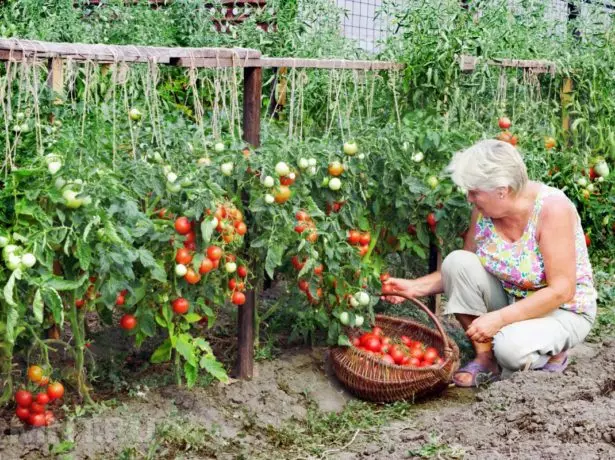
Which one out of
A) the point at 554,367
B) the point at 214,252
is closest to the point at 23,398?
the point at 214,252

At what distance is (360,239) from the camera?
3793 millimetres

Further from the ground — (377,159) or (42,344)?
(377,159)

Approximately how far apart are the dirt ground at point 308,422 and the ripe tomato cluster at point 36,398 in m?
0.06

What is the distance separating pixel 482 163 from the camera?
11.6 ft

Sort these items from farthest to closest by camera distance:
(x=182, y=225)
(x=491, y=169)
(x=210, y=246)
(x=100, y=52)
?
(x=491, y=169)
(x=210, y=246)
(x=182, y=225)
(x=100, y=52)

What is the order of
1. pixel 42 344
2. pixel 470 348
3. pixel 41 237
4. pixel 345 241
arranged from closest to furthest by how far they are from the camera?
pixel 41 237 → pixel 42 344 → pixel 345 241 → pixel 470 348

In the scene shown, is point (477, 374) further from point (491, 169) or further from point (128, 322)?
point (128, 322)

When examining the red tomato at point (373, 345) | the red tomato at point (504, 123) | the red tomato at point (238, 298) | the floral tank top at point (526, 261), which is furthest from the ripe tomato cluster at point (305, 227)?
the red tomato at point (504, 123)

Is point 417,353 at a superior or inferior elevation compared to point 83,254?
inferior

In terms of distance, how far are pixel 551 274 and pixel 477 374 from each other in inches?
22.0

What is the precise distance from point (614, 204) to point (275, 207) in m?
3.22

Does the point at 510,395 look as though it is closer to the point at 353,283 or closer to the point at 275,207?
the point at 353,283

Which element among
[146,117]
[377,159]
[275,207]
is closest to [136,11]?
[146,117]

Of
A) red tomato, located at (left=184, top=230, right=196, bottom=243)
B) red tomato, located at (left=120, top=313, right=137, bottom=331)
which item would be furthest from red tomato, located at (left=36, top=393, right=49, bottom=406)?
red tomato, located at (left=184, top=230, right=196, bottom=243)
